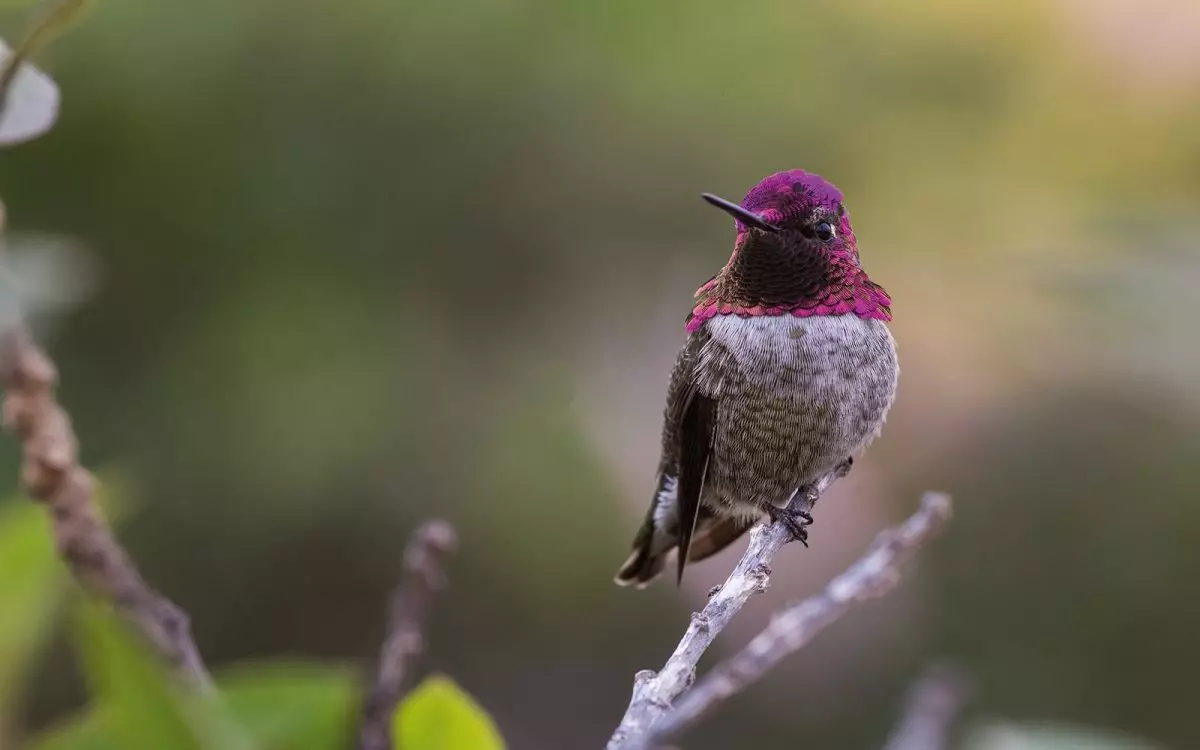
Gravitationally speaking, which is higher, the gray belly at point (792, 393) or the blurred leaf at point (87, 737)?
the blurred leaf at point (87, 737)

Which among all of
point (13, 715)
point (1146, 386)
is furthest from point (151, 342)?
point (13, 715)

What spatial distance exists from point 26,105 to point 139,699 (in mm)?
287

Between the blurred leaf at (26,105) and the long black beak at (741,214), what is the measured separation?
2.03 feet

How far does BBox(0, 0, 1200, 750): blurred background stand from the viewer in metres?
3.04

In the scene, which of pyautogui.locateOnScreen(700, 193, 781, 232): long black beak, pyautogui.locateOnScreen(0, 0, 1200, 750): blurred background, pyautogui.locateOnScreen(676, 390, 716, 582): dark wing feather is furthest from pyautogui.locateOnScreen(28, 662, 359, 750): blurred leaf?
pyautogui.locateOnScreen(0, 0, 1200, 750): blurred background

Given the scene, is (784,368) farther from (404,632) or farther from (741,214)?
(404,632)

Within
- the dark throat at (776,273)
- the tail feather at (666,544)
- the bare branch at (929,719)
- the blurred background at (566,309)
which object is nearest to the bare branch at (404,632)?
the bare branch at (929,719)

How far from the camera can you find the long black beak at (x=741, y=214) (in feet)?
3.58

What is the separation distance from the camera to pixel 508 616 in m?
3.47

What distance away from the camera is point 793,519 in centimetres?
151

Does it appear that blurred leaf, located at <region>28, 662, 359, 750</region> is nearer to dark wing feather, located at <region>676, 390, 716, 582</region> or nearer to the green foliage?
the green foliage

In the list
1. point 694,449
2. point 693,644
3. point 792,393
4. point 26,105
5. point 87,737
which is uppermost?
point 26,105

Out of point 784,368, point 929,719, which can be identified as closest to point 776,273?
point 784,368

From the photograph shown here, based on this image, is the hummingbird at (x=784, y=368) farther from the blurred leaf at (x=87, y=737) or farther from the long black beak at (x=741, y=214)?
the blurred leaf at (x=87, y=737)
